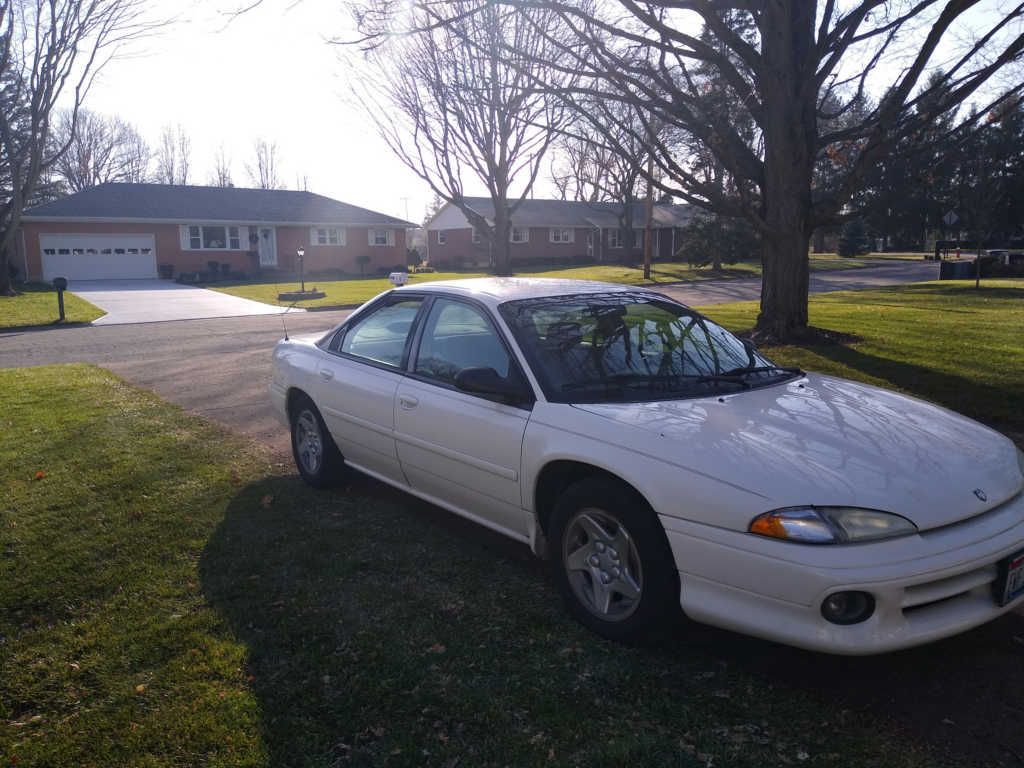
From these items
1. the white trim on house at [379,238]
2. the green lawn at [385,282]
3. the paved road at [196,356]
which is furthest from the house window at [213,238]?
the paved road at [196,356]

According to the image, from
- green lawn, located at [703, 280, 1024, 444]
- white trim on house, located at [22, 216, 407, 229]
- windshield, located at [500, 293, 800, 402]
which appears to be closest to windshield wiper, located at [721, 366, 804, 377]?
windshield, located at [500, 293, 800, 402]

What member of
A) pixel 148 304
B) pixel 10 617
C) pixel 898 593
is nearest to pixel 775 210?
pixel 898 593

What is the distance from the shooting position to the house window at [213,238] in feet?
133

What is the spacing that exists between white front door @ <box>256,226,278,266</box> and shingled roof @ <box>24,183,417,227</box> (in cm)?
79

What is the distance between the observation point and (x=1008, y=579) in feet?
10.1

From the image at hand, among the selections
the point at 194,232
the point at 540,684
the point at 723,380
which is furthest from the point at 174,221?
the point at 540,684

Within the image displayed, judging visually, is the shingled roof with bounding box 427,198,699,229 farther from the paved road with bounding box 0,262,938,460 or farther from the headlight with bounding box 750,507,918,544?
the headlight with bounding box 750,507,918,544

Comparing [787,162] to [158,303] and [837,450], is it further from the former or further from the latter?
[158,303]

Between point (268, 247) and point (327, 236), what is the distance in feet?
10.9

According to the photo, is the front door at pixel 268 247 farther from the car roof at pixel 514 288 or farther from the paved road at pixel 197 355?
the car roof at pixel 514 288

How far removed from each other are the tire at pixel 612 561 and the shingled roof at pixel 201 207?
3875cm

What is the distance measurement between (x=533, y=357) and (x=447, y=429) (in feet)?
2.12

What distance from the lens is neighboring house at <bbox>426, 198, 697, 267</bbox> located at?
2052 inches

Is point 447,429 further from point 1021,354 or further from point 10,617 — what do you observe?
point 1021,354
